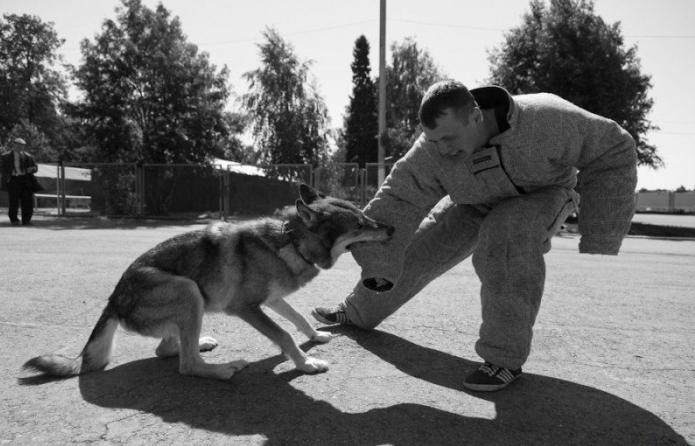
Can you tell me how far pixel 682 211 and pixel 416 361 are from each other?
170 feet

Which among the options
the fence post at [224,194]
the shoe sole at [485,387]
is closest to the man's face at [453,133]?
the shoe sole at [485,387]

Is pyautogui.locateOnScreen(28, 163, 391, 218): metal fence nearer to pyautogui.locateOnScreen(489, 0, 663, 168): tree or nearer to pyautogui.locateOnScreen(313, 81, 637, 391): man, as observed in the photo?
pyautogui.locateOnScreen(489, 0, 663, 168): tree

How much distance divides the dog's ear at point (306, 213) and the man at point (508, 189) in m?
0.44

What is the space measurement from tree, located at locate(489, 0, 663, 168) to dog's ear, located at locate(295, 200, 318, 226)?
22.7 meters

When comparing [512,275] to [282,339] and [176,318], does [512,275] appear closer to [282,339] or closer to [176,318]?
[282,339]

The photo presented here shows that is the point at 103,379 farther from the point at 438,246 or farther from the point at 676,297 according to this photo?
the point at 676,297

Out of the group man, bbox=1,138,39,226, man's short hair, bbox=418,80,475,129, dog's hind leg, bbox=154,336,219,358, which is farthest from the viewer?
man, bbox=1,138,39,226

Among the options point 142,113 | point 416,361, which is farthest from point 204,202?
point 416,361

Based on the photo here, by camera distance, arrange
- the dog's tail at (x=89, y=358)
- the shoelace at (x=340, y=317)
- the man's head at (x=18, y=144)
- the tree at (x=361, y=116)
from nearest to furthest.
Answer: the dog's tail at (x=89, y=358)
the shoelace at (x=340, y=317)
the man's head at (x=18, y=144)
the tree at (x=361, y=116)

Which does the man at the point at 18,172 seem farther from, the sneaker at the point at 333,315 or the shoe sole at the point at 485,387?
the shoe sole at the point at 485,387

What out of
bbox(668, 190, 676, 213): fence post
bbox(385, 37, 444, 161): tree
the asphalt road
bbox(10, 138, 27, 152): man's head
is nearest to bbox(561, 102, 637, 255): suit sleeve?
the asphalt road

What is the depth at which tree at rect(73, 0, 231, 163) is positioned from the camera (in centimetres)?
2203

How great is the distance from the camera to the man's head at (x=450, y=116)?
2965 millimetres

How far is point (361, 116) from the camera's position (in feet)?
194
